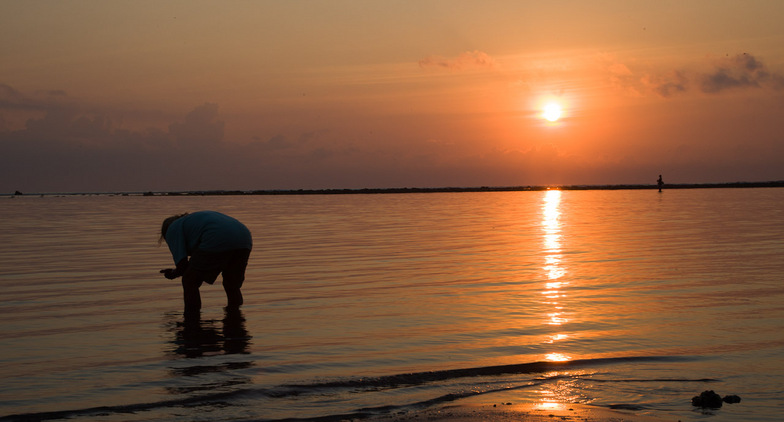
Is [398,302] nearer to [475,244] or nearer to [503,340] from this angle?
A: [503,340]

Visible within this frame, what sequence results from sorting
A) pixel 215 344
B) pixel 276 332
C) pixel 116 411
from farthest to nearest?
pixel 276 332 → pixel 215 344 → pixel 116 411

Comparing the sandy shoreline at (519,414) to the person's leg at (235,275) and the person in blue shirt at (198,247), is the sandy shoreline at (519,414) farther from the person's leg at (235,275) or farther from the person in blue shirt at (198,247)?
the person's leg at (235,275)

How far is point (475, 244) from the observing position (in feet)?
80.6

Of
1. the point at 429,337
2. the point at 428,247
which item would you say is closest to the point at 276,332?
the point at 429,337

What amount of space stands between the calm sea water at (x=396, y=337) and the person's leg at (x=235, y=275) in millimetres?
289

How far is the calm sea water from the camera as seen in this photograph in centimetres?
702

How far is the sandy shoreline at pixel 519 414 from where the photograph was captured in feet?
20.3

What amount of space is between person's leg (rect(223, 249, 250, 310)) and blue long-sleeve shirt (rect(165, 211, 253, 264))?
0.89 feet

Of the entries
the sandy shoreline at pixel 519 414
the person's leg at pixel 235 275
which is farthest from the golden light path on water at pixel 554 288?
the person's leg at pixel 235 275

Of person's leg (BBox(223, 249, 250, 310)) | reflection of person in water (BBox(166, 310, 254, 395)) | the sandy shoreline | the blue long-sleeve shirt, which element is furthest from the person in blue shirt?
the sandy shoreline

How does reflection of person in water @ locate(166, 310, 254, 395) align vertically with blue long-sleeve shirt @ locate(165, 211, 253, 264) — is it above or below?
below

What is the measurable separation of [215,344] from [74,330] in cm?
236

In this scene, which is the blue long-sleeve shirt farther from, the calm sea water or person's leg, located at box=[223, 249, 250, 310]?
the calm sea water

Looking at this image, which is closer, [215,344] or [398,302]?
[215,344]
